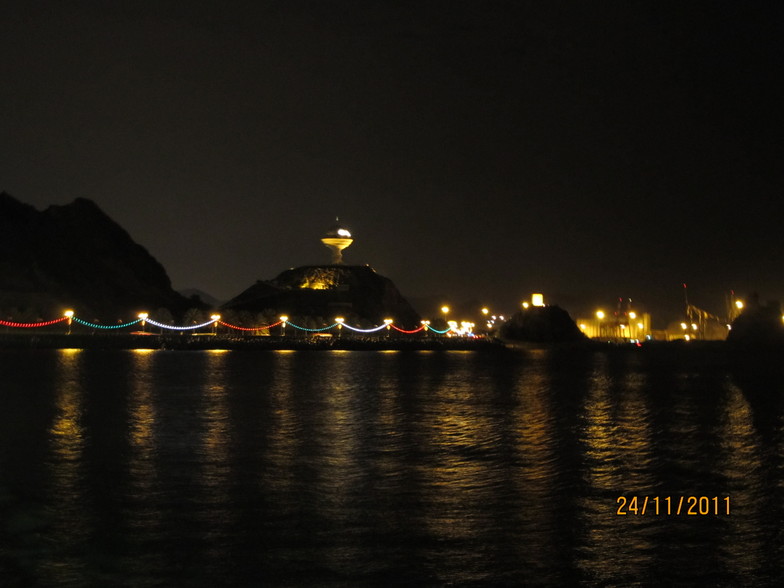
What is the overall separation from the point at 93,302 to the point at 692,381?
91955 millimetres

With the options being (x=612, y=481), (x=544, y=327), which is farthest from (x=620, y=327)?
(x=612, y=481)

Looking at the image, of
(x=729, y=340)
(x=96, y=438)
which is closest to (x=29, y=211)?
(x=729, y=340)

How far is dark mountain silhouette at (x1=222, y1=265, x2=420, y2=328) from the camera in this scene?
111125 mm

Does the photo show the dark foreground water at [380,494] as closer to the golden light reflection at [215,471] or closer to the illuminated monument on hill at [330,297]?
the golden light reflection at [215,471]

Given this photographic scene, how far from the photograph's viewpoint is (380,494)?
413 inches

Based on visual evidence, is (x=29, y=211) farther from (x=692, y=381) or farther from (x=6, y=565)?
(x=6, y=565)

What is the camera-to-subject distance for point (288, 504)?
9828mm

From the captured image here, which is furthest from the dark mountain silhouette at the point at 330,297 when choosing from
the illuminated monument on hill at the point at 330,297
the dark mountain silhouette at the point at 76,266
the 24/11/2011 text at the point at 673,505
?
the 24/11/2011 text at the point at 673,505

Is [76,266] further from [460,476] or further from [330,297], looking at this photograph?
[460,476]

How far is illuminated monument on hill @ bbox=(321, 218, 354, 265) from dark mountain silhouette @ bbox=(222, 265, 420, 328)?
8945 mm

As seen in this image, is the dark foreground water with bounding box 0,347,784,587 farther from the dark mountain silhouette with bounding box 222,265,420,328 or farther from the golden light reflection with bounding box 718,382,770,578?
the dark mountain silhouette with bounding box 222,265,420,328

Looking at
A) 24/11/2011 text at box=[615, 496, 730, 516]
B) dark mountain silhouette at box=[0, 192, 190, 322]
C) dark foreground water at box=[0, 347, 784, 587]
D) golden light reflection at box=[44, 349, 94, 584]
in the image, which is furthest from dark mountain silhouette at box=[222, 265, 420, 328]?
24/11/2011 text at box=[615, 496, 730, 516]

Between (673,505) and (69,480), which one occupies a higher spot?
(69,480)

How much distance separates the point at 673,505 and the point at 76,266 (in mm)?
119930
